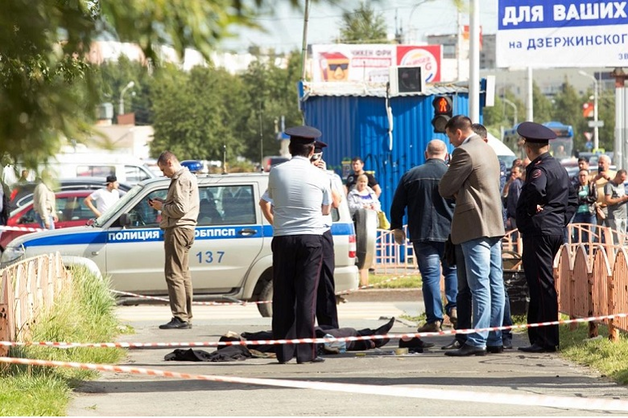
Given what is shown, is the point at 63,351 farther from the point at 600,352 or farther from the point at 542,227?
the point at 600,352

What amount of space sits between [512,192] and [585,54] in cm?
344

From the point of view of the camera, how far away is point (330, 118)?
24.2 meters

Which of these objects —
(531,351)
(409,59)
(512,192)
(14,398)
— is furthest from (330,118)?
(409,59)

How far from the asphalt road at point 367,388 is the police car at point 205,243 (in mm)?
3214

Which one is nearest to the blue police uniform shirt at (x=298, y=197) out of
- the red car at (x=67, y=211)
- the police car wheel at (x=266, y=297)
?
the police car wheel at (x=266, y=297)

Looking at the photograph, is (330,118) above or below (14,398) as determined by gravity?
above

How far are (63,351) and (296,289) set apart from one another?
6.06 feet

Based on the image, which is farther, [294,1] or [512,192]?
[512,192]

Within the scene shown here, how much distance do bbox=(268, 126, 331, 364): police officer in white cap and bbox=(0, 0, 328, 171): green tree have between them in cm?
533

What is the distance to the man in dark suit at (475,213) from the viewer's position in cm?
975

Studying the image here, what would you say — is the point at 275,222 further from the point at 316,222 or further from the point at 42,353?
the point at 42,353

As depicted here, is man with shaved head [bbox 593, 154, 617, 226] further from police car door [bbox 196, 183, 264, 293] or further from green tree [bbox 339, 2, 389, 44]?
green tree [bbox 339, 2, 389, 44]

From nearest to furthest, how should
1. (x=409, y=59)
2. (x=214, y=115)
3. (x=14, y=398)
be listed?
(x=14, y=398) < (x=214, y=115) < (x=409, y=59)

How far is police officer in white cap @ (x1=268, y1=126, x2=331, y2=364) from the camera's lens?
31.2 ft
